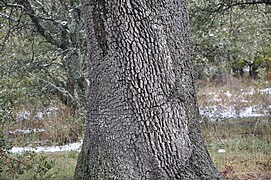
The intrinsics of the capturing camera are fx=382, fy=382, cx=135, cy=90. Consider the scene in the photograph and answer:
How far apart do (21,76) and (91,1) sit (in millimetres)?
5189

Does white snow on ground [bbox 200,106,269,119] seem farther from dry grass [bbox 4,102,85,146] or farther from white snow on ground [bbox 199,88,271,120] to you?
dry grass [bbox 4,102,85,146]

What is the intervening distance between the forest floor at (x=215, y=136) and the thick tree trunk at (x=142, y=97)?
0.86m

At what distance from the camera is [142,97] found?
→ 96.8 inches

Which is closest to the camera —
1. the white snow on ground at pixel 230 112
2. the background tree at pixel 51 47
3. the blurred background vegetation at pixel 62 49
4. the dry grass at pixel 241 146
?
the dry grass at pixel 241 146

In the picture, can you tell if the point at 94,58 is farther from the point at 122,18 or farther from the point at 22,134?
the point at 22,134

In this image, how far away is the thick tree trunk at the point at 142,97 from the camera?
246cm

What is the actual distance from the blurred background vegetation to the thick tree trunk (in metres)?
4.56

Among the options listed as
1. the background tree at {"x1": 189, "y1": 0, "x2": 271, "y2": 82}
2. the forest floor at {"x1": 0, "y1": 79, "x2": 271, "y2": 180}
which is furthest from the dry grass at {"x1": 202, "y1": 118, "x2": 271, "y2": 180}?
the background tree at {"x1": 189, "y1": 0, "x2": 271, "y2": 82}

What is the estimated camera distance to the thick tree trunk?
246 centimetres

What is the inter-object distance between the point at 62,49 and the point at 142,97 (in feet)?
18.6

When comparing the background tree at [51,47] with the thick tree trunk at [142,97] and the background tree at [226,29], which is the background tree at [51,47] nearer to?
the background tree at [226,29]

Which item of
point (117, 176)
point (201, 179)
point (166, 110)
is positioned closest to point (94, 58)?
point (166, 110)

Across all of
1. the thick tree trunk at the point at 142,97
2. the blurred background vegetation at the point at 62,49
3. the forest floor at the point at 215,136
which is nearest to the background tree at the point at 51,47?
the blurred background vegetation at the point at 62,49

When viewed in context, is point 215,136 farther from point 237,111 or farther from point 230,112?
point 230,112
